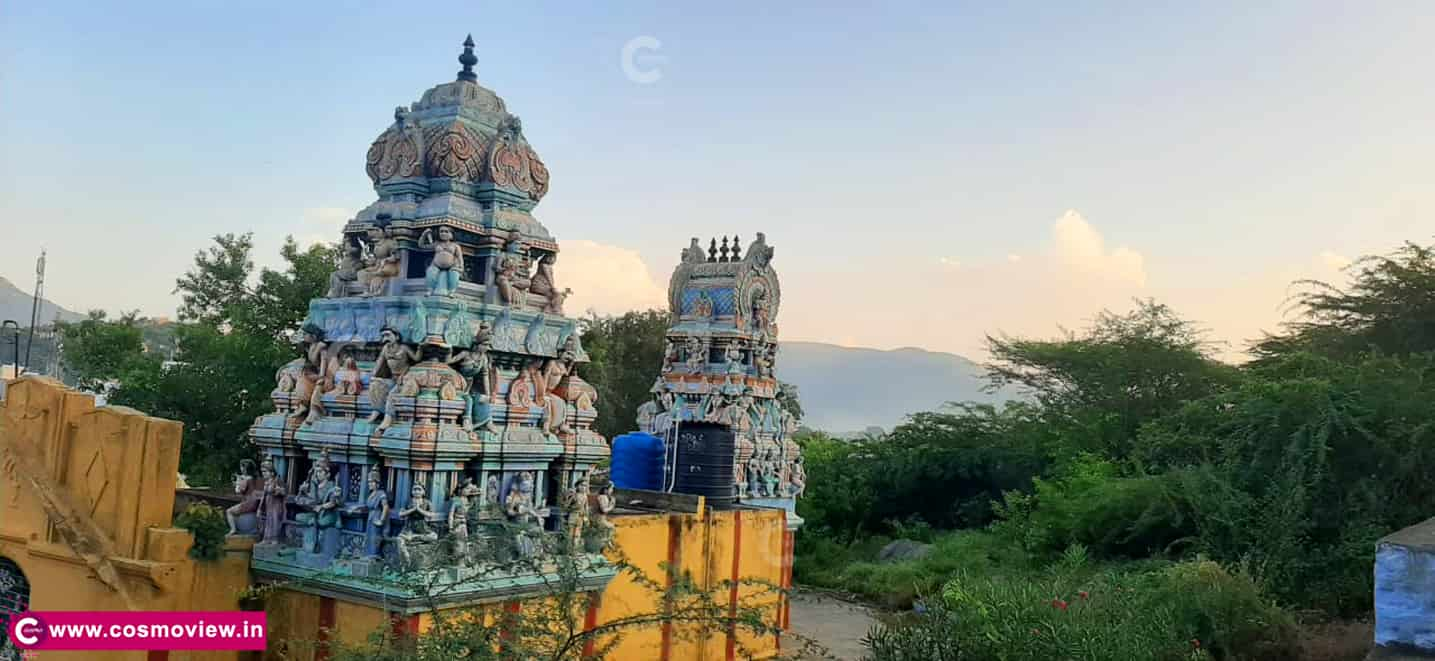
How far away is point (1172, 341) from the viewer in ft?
83.3

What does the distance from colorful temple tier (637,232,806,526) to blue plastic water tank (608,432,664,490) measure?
18.5 inches

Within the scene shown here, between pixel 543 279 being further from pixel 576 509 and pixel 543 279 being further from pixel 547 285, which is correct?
pixel 576 509

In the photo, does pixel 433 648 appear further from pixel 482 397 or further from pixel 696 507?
pixel 696 507

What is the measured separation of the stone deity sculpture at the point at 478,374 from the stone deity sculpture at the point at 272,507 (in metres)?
1.68

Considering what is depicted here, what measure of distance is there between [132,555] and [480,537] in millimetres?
2598

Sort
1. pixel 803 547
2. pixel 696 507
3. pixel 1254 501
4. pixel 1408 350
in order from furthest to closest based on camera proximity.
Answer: pixel 803 547
pixel 1408 350
pixel 1254 501
pixel 696 507

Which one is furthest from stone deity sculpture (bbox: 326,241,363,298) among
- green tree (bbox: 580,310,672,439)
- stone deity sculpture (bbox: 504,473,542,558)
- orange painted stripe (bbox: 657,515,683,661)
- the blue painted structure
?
green tree (bbox: 580,310,672,439)

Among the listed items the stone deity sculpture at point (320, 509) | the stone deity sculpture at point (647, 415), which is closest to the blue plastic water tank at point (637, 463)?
the stone deity sculpture at point (647, 415)

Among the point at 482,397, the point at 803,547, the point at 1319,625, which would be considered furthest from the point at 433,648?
the point at 803,547

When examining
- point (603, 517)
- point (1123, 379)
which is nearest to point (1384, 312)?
point (1123, 379)

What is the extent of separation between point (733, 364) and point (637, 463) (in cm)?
208

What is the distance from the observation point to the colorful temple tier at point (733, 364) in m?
15.4

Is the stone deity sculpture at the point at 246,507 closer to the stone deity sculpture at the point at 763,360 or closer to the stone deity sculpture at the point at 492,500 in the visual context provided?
the stone deity sculpture at the point at 492,500

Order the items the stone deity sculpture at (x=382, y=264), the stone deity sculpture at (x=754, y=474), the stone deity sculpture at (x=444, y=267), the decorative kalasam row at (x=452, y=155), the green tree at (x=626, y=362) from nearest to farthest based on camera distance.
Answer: the stone deity sculpture at (x=444, y=267)
the stone deity sculpture at (x=382, y=264)
the decorative kalasam row at (x=452, y=155)
the stone deity sculpture at (x=754, y=474)
the green tree at (x=626, y=362)
